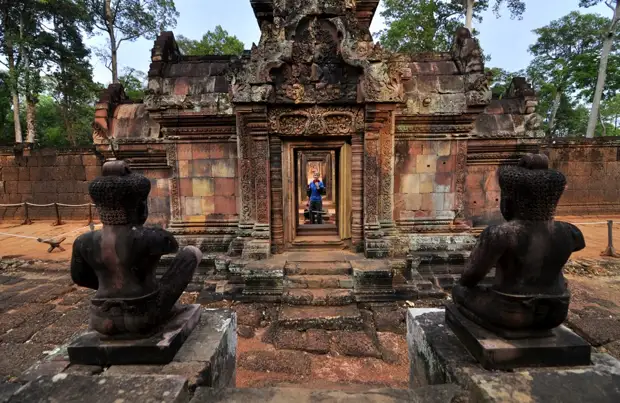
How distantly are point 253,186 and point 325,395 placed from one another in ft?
14.4

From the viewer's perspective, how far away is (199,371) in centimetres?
203

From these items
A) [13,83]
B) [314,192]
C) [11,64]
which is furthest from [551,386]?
[11,64]

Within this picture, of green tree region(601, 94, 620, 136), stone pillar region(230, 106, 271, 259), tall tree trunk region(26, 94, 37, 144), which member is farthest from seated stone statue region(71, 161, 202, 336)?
green tree region(601, 94, 620, 136)

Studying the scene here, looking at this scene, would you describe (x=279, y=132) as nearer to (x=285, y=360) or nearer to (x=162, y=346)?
(x=285, y=360)

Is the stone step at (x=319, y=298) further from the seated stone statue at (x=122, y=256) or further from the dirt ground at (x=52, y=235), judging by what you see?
the dirt ground at (x=52, y=235)

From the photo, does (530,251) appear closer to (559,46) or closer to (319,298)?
(319,298)

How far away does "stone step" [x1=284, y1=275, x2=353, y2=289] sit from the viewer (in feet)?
16.9

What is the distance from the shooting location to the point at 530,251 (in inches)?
76.9

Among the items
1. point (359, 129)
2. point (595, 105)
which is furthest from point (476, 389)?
point (595, 105)

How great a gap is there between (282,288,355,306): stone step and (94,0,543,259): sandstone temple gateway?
97 centimetres

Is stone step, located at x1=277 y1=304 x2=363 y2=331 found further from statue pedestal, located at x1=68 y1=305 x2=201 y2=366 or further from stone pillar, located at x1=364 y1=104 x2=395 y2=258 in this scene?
statue pedestal, located at x1=68 y1=305 x2=201 y2=366

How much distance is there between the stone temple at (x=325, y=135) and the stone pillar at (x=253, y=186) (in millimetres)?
20

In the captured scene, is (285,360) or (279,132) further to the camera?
(279,132)

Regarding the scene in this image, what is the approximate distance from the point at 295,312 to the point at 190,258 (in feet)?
8.79
